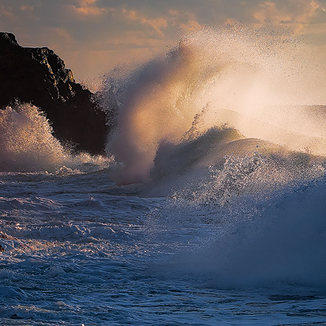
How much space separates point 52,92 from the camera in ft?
107

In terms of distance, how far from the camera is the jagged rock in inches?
1243

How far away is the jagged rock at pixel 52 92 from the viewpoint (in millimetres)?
31578

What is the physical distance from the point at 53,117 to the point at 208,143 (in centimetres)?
2067

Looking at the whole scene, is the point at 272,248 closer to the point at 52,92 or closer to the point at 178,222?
the point at 178,222

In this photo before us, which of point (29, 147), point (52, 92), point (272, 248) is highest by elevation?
point (52, 92)

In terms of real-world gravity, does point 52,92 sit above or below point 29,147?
above

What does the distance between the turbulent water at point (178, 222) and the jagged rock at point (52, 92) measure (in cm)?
1487

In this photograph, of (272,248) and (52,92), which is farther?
(52,92)

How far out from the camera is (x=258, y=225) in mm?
5336

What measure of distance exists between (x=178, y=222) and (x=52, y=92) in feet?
86.3

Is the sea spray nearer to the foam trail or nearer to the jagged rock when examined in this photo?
the jagged rock

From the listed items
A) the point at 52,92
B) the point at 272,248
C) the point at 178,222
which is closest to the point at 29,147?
the point at 52,92

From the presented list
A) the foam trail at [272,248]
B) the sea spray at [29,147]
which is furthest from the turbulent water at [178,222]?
the sea spray at [29,147]

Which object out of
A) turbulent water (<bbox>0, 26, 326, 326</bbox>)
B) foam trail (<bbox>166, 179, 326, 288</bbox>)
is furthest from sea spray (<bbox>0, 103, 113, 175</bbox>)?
foam trail (<bbox>166, 179, 326, 288</bbox>)
